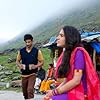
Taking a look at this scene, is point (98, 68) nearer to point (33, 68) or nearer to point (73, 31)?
point (33, 68)

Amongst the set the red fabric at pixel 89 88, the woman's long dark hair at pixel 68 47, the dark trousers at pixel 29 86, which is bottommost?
the dark trousers at pixel 29 86

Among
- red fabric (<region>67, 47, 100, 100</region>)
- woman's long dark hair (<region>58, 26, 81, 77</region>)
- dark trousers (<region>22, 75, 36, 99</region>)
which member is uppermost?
woman's long dark hair (<region>58, 26, 81, 77</region>)

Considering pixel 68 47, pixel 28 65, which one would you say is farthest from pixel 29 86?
pixel 68 47

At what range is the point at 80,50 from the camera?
16.4 feet

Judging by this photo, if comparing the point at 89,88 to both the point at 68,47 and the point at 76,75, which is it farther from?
the point at 68,47

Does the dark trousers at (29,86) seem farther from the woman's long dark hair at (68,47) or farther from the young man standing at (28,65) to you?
the woman's long dark hair at (68,47)

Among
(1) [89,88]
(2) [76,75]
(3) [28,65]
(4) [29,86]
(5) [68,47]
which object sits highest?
(5) [68,47]

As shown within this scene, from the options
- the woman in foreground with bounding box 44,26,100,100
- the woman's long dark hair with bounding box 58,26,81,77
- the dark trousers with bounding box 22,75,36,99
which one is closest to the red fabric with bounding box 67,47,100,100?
the woman in foreground with bounding box 44,26,100,100

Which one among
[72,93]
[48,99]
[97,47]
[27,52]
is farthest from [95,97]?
[97,47]

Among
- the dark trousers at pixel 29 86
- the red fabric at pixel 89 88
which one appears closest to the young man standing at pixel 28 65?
the dark trousers at pixel 29 86

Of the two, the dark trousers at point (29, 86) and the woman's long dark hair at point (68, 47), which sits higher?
the woman's long dark hair at point (68, 47)

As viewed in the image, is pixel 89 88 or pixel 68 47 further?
pixel 68 47

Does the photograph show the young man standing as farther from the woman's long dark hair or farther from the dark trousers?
the woman's long dark hair

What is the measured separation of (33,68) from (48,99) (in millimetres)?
5008
